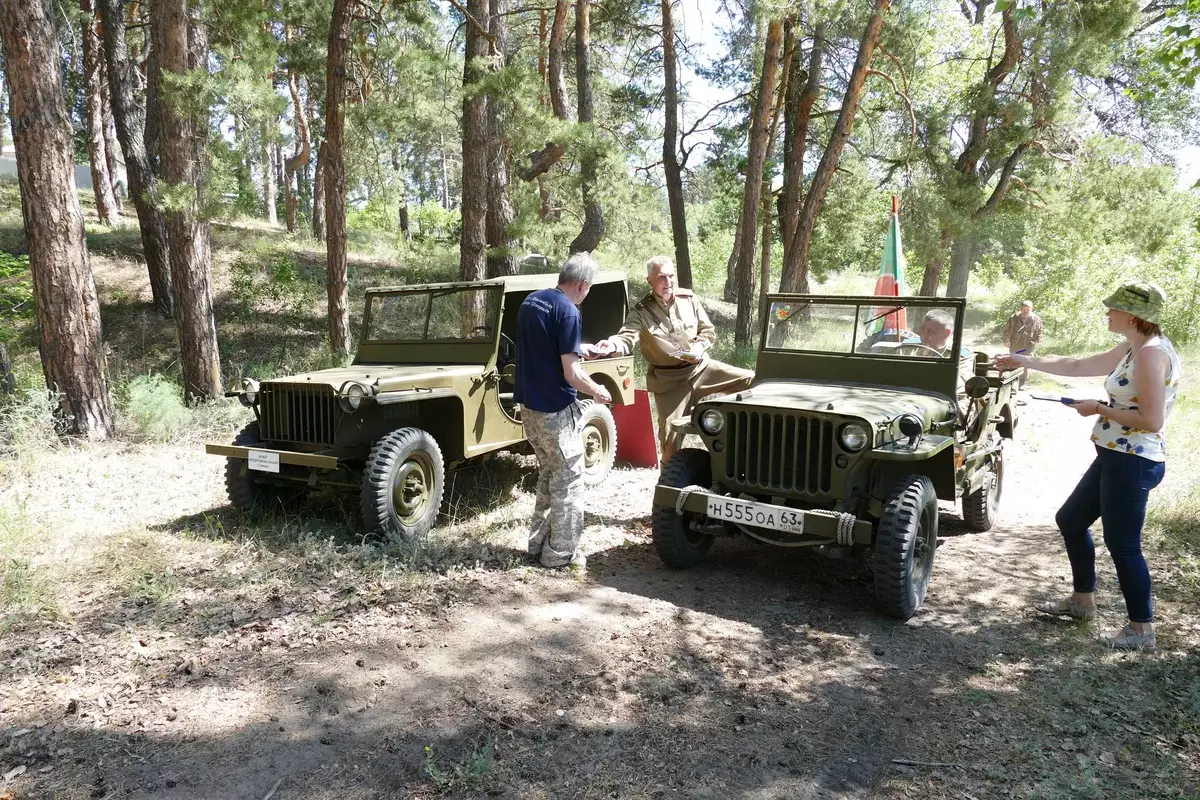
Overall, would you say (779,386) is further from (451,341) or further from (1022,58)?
(1022,58)

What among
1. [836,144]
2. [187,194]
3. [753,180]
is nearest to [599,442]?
[187,194]

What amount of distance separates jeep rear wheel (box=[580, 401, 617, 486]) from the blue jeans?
386 cm

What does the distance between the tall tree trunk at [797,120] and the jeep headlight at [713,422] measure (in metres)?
9.64

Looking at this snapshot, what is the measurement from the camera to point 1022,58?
1442 cm

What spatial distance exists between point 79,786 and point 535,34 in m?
19.2

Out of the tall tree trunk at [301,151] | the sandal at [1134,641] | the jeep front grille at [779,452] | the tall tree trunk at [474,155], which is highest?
the tall tree trunk at [301,151]

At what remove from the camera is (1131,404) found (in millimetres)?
3666

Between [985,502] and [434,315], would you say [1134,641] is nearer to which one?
[985,502]

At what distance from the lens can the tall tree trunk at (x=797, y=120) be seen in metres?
14.9

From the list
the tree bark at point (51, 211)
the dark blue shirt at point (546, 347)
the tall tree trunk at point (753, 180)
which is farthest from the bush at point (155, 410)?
the tall tree trunk at point (753, 180)

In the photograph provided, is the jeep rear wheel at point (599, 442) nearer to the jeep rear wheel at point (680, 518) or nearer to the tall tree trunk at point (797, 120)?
the jeep rear wheel at point (680, 518)

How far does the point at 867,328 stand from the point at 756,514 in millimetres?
1838

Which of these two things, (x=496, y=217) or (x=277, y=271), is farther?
(x=277, y=271)

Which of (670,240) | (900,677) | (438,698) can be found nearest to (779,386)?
(900,677)
